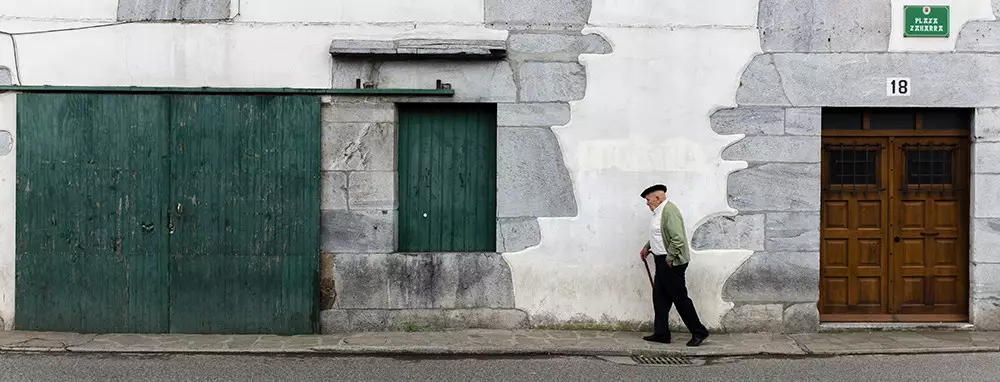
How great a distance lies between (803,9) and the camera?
8344 mm

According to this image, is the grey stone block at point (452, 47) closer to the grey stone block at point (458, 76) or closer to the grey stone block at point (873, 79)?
the grey stone block at point (458, 76)

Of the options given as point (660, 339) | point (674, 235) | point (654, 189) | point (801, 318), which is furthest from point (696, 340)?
point (654, 189)

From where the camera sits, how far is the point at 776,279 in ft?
27.5

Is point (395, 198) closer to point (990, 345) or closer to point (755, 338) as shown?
point (755, 338)

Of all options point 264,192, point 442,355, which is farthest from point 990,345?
point 264,192

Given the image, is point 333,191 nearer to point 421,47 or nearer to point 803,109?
point 421,47

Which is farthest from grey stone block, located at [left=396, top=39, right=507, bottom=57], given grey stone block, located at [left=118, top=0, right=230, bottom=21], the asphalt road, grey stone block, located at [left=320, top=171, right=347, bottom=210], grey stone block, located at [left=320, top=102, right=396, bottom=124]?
the asphalt road

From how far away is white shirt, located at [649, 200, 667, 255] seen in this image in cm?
772

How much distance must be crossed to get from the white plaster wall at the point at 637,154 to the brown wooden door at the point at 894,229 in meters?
1.11

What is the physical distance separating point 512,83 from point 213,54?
309cm

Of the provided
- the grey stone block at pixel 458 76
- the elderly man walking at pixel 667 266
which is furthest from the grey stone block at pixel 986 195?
the grey stone block at pixel 458 76

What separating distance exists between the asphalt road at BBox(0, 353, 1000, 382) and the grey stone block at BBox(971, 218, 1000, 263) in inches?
49.9

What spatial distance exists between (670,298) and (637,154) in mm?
1533

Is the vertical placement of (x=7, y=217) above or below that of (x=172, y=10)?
below
